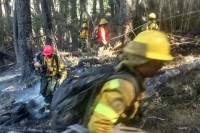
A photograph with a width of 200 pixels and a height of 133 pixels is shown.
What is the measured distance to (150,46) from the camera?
3.04 meters

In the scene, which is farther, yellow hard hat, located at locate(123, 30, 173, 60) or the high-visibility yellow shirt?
the high-visibility yellow shirt

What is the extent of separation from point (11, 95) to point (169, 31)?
6.06 m

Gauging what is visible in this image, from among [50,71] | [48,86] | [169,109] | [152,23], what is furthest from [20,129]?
[152,23]

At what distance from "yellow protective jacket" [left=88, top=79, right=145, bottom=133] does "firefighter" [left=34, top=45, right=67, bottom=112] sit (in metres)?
7.03

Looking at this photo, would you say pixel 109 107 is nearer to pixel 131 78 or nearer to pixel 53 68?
pixel 131 78

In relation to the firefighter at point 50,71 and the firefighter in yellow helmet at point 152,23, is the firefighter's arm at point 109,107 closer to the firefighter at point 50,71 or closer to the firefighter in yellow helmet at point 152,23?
the firefighter at point 50,71

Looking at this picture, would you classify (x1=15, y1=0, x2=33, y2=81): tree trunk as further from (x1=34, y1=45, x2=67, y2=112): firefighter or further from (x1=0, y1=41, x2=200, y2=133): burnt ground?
(x1=34, y1=45, x2=67, y2=112): firefighter

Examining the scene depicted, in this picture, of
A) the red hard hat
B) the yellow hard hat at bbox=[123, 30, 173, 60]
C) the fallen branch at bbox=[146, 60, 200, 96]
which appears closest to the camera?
the yellow hard hat at bbox=[123, 30, 173, 60]

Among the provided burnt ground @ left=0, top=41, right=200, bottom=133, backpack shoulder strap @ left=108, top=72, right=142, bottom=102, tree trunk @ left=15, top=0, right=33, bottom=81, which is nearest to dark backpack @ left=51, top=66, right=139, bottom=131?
backpack shoulder strap @ left=108, top=72, right=142, bottom=102

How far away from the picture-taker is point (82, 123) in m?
3.25

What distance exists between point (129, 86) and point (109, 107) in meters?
0.20

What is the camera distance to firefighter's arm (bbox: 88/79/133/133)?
2904 mm

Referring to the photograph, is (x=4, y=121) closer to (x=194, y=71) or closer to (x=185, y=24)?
(x=194, y=71)

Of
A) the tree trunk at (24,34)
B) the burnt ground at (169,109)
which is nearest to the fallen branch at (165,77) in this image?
the burnt ground at (169,109)
